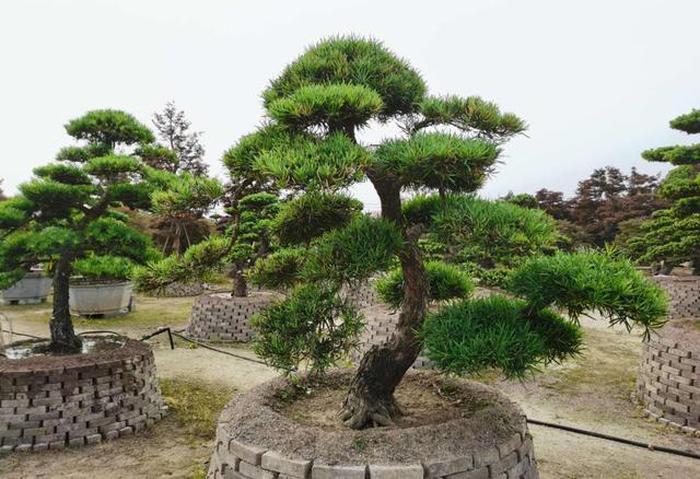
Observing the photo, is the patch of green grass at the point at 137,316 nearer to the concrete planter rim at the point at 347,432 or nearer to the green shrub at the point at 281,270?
the green shrub at the point at 281,270

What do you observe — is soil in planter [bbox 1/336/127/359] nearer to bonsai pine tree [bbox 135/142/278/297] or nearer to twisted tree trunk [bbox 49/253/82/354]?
twisted tree trunk [bbox 49/253/82/354]

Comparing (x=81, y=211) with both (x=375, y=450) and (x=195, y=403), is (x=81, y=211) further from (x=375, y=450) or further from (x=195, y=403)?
(x=375, y=450)

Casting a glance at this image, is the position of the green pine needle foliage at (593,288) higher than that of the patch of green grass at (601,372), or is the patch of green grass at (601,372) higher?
the green pine needle foliage at (593,288)

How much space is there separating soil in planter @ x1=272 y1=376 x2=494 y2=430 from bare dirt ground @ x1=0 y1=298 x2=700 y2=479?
61 cm

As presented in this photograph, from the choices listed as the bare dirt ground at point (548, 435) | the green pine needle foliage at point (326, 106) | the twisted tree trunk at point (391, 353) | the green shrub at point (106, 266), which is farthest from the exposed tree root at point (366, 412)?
the green shrub at point (106, 266)

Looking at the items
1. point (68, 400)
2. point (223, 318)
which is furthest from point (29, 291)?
point (68, 400)

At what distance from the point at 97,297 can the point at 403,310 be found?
7.99m

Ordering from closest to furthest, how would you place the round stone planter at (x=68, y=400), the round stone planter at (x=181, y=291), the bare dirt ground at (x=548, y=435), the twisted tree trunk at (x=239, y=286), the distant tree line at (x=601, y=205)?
the bare dirt ground at (x=548, y=435) < the round stone planter at (x=68, y=400) < the twisted tree trunk at (x=239, y=286) < the round stone planter at (x=181, y=291) < the distant tree line at (x=601, y=205)

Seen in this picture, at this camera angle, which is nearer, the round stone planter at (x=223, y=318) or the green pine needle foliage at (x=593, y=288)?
the green pine needle foliage at (x=593, y=288)

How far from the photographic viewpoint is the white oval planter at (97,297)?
8781mm

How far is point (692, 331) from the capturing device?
4438mm

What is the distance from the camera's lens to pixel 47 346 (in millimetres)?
4496

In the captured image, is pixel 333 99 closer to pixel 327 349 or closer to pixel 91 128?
pixel 327 349

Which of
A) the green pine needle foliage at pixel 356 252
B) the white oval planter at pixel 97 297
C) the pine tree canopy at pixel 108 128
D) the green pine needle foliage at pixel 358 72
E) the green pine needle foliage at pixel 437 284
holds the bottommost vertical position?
the white oval planter at pixel 97 297
